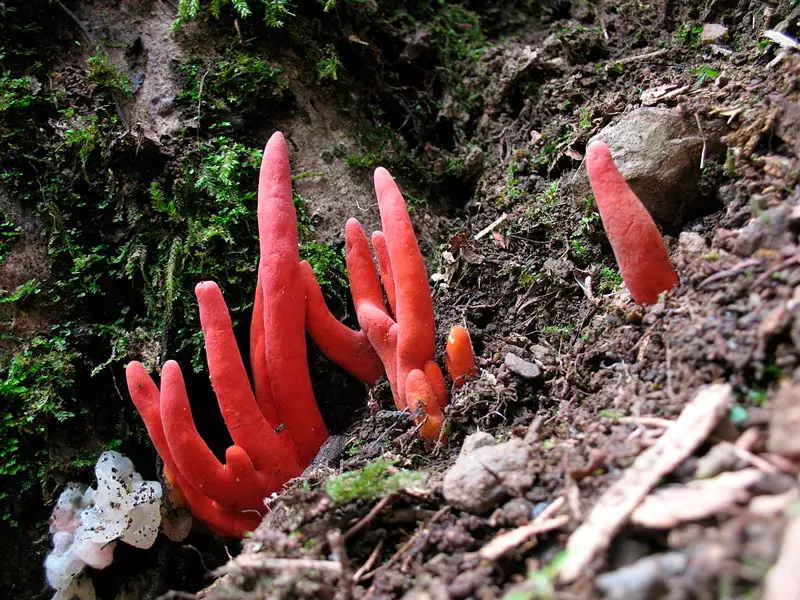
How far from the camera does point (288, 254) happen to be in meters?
2.47

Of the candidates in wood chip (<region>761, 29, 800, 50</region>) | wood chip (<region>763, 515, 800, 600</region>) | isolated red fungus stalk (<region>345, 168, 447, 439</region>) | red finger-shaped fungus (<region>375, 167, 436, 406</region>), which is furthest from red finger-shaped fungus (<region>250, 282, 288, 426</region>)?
wood chip (<region>761, 29, 800, 50</region>)

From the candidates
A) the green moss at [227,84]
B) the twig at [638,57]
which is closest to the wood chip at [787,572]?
the twig at [638,57]

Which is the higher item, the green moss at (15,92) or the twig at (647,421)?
the green moss at (15,92)

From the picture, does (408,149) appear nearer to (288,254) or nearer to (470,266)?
(470,266)

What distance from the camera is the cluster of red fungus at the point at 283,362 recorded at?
2.32 metres

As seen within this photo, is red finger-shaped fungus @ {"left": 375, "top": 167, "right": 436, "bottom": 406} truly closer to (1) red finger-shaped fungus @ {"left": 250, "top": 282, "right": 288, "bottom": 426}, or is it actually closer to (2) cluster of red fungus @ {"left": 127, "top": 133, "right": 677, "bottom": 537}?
(2) cluster of red fungus @ {"left": 127, "top": 133, "right": 677, "bottom": 537}

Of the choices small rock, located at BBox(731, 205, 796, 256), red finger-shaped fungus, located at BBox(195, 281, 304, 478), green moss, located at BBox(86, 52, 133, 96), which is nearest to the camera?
→ small rock, located at BBox(731, 205, 796, 256)

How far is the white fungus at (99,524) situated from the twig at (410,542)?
58.5 inches

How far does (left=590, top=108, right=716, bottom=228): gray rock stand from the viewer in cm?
234

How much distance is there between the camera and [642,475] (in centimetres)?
136

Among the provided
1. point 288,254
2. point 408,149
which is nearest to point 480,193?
point 408,149

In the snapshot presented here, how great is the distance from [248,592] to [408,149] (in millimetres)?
2620

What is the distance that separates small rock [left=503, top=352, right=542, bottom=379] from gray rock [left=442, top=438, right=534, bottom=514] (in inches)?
17.7

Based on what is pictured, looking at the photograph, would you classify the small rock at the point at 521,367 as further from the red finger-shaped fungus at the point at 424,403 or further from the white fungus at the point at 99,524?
the white fungus at the point at 99,524
